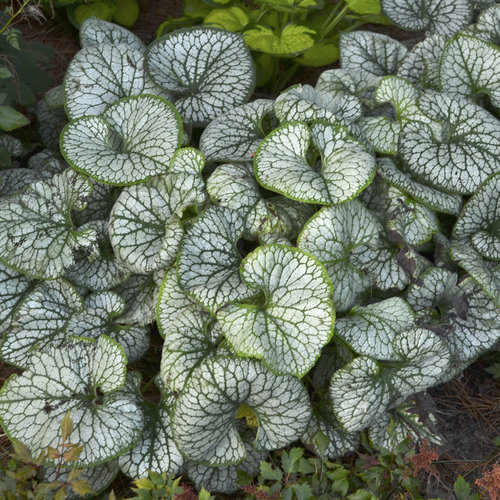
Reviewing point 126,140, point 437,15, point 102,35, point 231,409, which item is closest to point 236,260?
Result: point 231,409

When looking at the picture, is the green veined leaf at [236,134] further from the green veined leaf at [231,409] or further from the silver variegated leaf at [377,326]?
the green veined leaf at [231,409]

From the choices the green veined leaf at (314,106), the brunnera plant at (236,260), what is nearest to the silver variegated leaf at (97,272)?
the brunnera plant at (236,260)

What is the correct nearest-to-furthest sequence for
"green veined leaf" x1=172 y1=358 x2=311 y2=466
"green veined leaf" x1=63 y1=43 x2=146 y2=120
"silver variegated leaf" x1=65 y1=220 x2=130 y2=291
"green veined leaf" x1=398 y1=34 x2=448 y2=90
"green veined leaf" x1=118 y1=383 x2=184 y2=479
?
1. "green veined leaf" x1=172 y1=358 x2=311 y2=466
2. "green veined leaf" x1=118 y1=383 x2=184 y2=479
3. "silver variegated leaf" x1=65 y1=220 x2=130 y2=291
4. "green veined leaf" x1=63 y1=43 x2=146 y2=120
5. "green veined leaf" x1=398 y1=34 x2=448 y2=90

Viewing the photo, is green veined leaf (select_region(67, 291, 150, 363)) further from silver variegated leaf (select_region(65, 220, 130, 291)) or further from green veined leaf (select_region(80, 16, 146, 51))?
green veined leaf (select_region(80, 16, 146, 51))

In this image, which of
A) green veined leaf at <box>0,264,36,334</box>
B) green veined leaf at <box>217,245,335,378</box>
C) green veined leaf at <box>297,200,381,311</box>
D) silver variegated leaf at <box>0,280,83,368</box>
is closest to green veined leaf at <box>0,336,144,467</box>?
silver variegated leaf at <box>0,280,83,368</box>

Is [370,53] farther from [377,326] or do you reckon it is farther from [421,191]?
[377,326]
